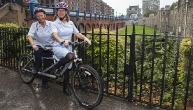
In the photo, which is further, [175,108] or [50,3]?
[50,3]

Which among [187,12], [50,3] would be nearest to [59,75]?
[187,12]

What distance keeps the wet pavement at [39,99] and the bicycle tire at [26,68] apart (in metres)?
0.14

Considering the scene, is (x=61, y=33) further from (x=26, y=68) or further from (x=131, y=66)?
(x=26, y=68)

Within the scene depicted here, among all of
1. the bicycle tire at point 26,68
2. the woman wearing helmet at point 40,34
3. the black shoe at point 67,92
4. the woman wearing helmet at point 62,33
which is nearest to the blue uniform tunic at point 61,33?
the woman wearing helmet at point 62,33

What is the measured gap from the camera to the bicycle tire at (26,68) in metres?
4.69

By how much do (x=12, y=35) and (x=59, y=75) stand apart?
10.2 feet

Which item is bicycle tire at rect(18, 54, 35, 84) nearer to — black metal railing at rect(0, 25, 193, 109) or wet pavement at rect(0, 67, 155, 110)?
wet pavement at rect(0, 67, 155, 110)

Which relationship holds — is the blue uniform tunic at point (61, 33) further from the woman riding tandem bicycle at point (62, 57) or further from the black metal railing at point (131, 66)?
the black metal railing at point (131, 66)

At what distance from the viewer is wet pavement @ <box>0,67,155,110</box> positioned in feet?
11.7

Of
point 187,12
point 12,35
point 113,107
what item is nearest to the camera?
point 113,107

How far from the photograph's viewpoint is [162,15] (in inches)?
1666

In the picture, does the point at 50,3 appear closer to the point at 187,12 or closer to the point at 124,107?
the point at 187,12

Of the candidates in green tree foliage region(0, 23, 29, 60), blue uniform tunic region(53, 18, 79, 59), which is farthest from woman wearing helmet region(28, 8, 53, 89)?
green tree foliage region(0, 23, 29, 60)

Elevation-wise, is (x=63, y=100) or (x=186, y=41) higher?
(x=186, y=41)
